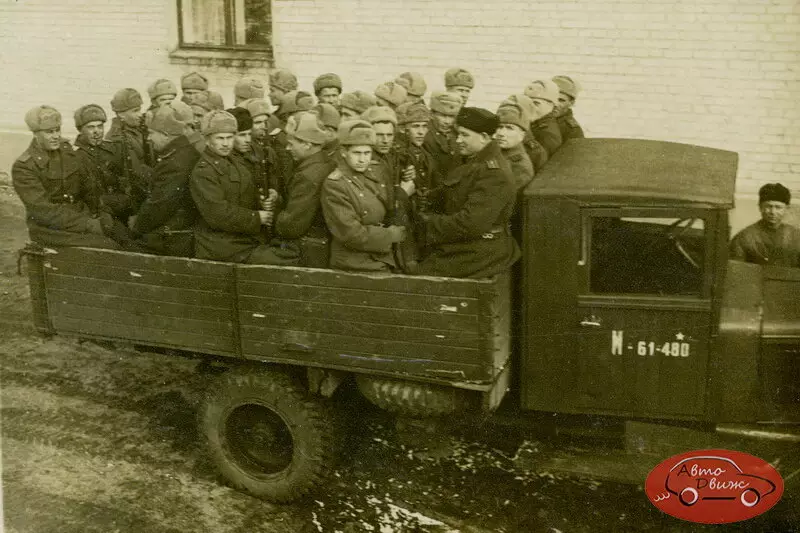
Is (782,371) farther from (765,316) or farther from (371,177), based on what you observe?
(371,177)

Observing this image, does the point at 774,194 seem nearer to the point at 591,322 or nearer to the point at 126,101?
the point at 591,322

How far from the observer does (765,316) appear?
4258 millimetres

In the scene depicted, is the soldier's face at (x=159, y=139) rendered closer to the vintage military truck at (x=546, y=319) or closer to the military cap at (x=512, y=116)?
the vintage military truck at (x=546, y=319)

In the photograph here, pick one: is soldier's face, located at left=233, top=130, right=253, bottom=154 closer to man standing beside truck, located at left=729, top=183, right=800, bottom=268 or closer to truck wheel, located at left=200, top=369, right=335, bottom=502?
truck wheel, located at left=200, top=369, right=335, bottom=502

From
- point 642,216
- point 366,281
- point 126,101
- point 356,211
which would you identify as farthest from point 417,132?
point 126,101

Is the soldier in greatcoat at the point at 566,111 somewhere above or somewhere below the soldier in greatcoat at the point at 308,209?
above

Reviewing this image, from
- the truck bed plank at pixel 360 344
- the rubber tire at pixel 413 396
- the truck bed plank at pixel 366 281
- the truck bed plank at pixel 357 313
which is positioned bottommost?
the rubber tire at pixel 413 396

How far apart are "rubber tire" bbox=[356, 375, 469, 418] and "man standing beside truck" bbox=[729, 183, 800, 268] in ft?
6.41

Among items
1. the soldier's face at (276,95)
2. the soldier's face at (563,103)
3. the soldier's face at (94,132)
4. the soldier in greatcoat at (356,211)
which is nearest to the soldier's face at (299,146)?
the soldier in greatcoat at (356,211)

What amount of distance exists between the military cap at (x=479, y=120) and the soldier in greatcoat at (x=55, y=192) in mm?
2360

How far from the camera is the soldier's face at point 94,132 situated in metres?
6.53

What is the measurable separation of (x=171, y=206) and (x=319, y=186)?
101cm

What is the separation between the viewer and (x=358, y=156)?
4.49 meters

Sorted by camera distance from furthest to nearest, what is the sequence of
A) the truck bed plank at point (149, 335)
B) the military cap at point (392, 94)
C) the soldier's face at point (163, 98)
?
the soldier's face at point (163, 98), the military cap at point (392, 94), the truck bed plank at point (149, 335)
